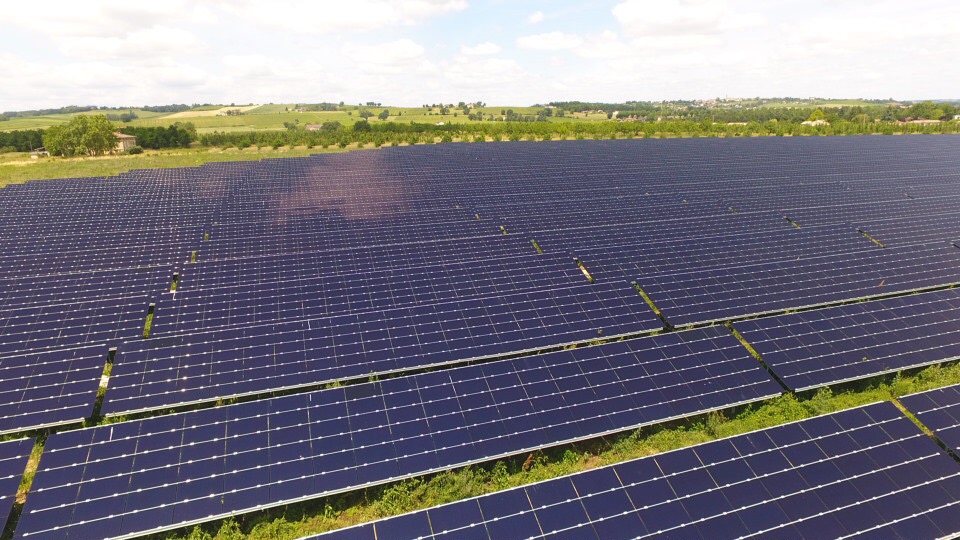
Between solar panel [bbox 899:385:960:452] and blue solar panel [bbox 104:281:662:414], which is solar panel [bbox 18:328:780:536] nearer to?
Result: blue solar panel [bbox 104:281:662:414]

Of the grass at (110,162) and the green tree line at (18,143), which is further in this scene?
the green tree line at (18,143)

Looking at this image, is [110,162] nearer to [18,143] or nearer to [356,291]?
[18,143]

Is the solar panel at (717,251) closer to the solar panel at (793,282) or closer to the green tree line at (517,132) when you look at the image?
the solar panel at (793,282)

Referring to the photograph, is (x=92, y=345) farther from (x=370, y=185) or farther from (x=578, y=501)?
(x=370, y=185)

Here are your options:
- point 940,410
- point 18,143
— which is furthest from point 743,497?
point 18,143

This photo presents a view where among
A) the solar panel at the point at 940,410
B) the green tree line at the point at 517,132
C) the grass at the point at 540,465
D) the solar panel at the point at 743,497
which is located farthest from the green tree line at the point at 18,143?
the solar panel at the point at 940,410

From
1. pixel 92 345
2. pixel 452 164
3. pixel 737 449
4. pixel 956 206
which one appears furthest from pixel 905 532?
pixel 452 164
